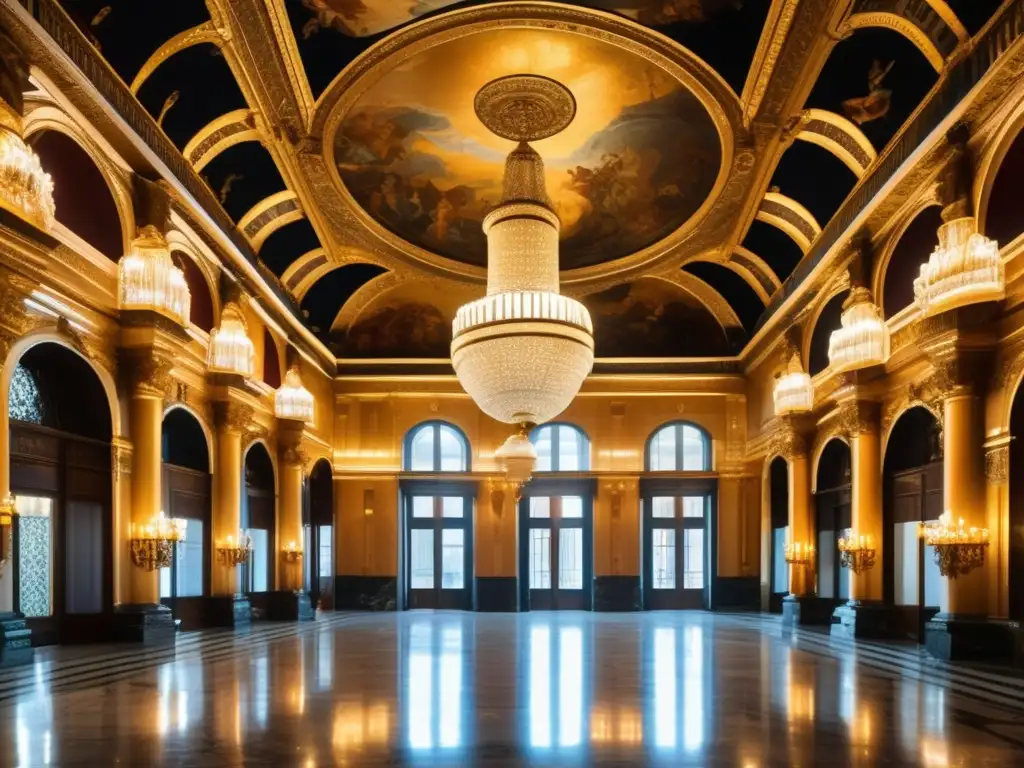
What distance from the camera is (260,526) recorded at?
1805cm

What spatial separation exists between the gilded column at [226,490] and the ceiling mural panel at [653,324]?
9.86 metres

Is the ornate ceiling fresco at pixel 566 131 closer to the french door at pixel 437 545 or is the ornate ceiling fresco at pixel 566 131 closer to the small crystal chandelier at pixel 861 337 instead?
the small crystal chandelier at pixel 861 337

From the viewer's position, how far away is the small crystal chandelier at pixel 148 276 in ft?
35.4

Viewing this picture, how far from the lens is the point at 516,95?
1346 centimetres

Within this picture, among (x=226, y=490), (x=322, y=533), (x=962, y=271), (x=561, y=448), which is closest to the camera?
(x=962, y=271)

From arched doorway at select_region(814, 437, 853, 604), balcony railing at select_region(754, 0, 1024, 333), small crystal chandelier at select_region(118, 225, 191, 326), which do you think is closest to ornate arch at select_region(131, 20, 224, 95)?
small crystal chandelier at select_region(118, 225, 191, 326)

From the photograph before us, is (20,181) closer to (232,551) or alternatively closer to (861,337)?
(232,551)

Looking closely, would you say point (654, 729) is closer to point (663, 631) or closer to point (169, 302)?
point (169, 302)

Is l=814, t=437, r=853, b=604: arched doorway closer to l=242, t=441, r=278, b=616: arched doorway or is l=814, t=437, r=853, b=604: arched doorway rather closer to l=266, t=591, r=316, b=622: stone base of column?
l=266, t=591, r=316, b=622: stone base of column

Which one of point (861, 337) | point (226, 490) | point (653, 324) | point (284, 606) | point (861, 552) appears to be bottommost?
point (284, 606)

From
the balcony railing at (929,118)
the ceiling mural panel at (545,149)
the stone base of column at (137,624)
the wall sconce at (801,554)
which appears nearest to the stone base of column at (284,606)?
the stone base of column at (137,624)

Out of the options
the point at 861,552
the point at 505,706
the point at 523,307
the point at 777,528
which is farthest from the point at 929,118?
the point at 777,528

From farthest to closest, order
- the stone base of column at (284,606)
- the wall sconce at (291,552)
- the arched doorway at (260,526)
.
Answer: the wall sconce at (291,552) < the stone base of column at (284,606) < the arched doorway at (260,526)

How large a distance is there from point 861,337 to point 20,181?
32.0 feet
